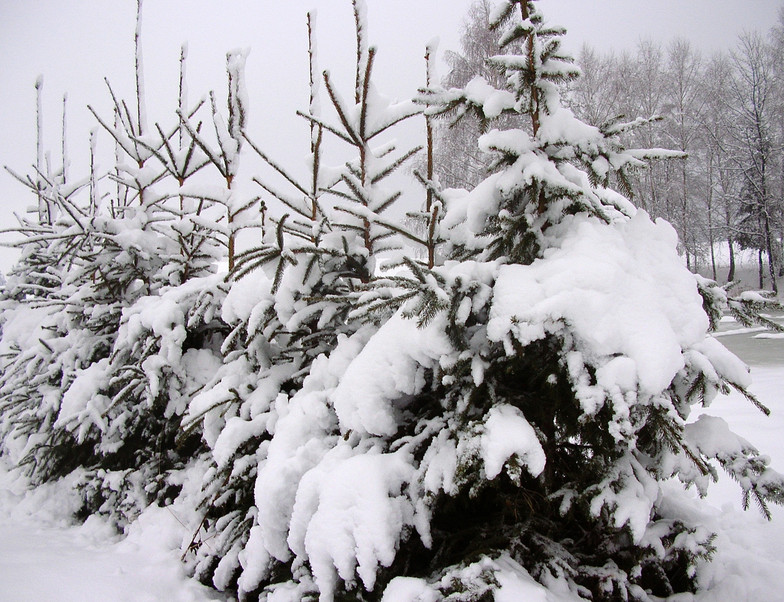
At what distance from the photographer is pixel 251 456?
6.85 feet

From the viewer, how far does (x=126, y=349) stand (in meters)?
2.96

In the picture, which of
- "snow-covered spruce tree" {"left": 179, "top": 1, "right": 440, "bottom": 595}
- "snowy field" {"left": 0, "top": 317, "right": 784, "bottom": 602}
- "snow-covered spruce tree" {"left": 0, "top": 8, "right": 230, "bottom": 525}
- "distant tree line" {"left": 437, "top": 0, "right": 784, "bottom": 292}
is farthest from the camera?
"distant tree line" {"left": 437, "top": 0, "right": 784, "bottom": 292}

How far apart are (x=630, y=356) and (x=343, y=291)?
58.1 inches

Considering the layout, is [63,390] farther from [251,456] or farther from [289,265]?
[289,265]

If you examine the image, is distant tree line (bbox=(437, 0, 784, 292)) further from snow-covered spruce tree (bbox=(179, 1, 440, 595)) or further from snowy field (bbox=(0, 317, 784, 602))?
snowy field (bbox=(0, 317, 784, 602))

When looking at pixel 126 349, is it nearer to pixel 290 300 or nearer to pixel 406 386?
pixel 290 300

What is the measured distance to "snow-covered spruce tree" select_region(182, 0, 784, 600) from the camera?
129cm

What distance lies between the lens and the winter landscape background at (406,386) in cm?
137

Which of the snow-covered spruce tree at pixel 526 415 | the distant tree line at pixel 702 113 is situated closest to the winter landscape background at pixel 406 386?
the snow-covered spruce tree at pixel 526 415

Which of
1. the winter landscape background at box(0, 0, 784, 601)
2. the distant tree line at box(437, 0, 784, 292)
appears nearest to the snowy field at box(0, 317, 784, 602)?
the winter landscape background at box(0, 0, 784, 601)

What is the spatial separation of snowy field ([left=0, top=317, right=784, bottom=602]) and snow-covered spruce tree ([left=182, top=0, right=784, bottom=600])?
17 centimetres

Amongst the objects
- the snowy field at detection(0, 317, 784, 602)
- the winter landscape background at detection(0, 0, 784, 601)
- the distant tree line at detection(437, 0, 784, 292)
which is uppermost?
the distant tree line at detection(437, 0, 784, 292)

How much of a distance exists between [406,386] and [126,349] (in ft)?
7.35

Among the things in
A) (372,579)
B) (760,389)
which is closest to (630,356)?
(372,579)
